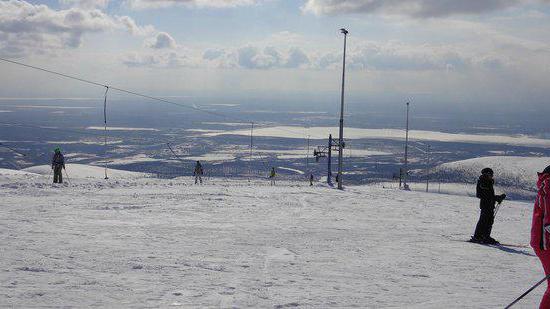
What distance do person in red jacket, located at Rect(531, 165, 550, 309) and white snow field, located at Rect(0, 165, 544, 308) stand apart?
3.69 ft

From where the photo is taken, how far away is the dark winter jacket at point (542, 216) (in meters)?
5.78

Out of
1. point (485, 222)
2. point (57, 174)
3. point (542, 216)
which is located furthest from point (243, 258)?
point (57, 174)

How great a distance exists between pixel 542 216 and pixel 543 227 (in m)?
0.13

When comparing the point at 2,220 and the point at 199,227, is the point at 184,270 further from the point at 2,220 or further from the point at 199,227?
the point at 2,220

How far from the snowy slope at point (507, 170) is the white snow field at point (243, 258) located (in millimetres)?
107528

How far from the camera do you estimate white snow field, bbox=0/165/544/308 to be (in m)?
6.79

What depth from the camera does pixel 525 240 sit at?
13.0 m

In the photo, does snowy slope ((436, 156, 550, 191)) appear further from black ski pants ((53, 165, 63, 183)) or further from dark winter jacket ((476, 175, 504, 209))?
dark winter jacket ((476, 175, 504, 209))

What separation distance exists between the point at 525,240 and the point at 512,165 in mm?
128195

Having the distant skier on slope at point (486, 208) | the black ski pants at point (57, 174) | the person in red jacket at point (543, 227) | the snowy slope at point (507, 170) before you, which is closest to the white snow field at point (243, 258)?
the distant skier on slope at point (486, 208)

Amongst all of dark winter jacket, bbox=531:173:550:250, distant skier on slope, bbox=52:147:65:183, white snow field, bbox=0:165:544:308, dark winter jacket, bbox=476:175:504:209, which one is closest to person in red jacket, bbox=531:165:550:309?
dark winter jacket, bbox=531:173:550:250

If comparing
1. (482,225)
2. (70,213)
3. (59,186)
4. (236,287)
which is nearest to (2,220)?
(70,213)

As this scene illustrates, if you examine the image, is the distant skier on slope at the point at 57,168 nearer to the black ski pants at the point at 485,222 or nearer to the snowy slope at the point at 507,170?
the black ski pants at the point at 485,222

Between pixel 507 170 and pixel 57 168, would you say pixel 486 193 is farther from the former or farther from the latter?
pixel 507 170
